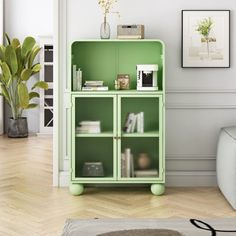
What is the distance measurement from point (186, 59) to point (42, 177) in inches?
70.0

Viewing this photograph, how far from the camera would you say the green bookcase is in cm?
443

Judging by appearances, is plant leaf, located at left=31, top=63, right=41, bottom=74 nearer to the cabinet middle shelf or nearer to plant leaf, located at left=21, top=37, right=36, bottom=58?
plant leaf, located at left=21, top=37, right=36, bottom=58

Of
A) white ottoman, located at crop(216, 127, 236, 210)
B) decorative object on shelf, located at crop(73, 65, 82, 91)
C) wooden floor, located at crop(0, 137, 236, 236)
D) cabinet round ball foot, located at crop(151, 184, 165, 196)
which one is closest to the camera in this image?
wooden floor, located at crop(0, 137, 236, 236)

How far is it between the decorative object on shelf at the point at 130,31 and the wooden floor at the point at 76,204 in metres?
1.35

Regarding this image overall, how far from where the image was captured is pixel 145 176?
4.46m

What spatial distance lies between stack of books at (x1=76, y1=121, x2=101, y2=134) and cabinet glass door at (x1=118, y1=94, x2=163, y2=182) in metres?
0.21

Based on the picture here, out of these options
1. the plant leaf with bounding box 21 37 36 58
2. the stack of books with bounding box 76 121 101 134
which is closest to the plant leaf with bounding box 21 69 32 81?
the plant leaf with bounding box 21 37 36 58

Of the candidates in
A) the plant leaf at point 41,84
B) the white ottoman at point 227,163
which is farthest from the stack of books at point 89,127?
the plant leaf at point 41,84

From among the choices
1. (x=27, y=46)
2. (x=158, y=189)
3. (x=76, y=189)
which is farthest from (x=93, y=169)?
(x=27, y=46)

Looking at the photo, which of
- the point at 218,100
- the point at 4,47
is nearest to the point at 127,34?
the point at 218,100

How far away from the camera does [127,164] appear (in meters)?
4.49

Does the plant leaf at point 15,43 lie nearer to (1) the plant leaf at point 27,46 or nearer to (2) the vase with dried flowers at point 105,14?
(1) the plant leaf at point 27,46

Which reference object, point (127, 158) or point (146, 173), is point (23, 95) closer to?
point (127, 158)

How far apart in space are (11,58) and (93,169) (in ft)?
10.2
